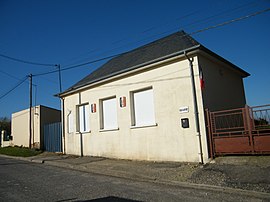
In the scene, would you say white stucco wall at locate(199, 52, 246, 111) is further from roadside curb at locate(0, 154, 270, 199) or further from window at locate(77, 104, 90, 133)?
window at locate(77, 104, 90, 133)

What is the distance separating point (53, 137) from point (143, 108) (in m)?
9.03

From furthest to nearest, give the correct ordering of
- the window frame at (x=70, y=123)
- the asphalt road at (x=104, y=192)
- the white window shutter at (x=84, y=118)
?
the window frame at (x=70, y=123) < the white window shutter at (x=84, y=118) < the asphalt road at (x=104, y=192)

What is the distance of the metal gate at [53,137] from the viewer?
628 inches

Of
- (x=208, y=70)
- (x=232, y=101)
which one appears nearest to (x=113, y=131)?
(x=208, y=70)

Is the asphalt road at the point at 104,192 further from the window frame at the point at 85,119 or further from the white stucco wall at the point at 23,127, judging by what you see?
the white stucco wall at the point at 23,127

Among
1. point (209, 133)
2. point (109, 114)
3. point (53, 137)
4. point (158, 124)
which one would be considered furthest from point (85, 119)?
point (209, 133)

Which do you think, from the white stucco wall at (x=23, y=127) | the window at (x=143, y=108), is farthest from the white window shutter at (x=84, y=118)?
the white stucco wall at (x=23, y=127)

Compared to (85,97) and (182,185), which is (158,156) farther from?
(85,97)

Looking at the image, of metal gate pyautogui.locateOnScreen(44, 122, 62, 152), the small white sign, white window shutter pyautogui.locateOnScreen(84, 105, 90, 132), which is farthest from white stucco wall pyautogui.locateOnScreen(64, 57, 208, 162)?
metal gate pyautogui.locateOnScreen(44, 122, 62, 152)

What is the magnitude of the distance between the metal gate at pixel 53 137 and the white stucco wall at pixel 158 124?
14.2 ft

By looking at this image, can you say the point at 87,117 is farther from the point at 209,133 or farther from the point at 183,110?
the point at 209,133

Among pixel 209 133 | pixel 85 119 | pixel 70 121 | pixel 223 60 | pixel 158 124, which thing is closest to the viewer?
pixel 209 133

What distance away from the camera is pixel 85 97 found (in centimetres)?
1359

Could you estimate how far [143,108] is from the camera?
10.8 metres
